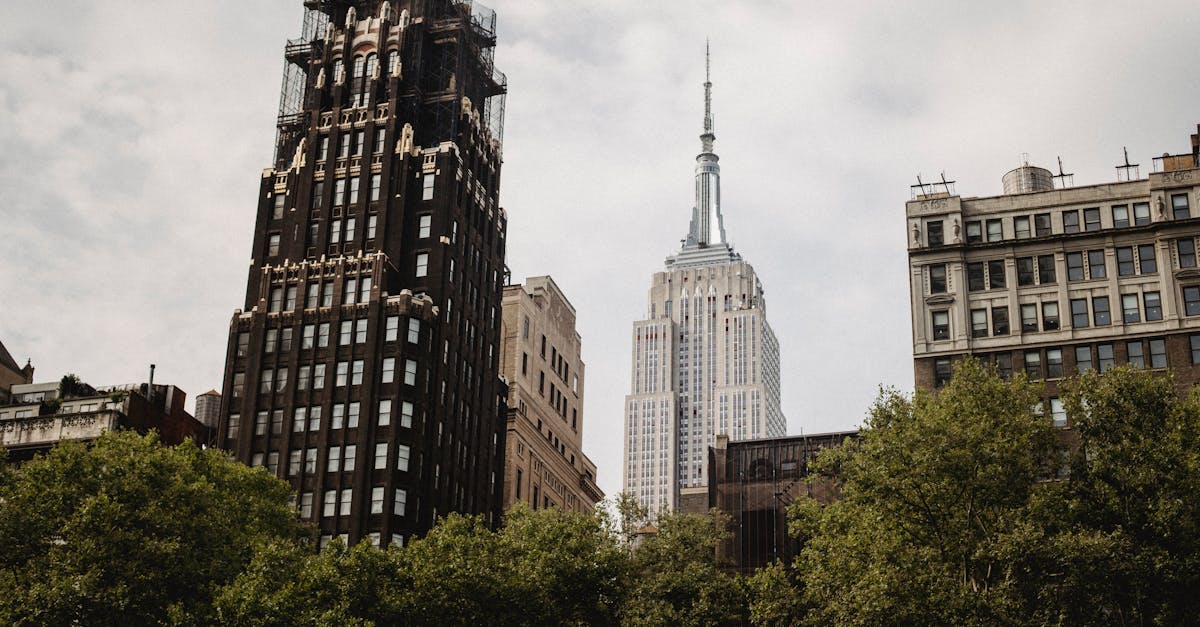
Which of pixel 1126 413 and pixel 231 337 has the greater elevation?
pixel 231 337

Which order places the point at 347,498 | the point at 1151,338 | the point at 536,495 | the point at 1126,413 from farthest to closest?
the point at 536,495 → the point at 347,498 → the point at 1151,338 → the point at 1126,413

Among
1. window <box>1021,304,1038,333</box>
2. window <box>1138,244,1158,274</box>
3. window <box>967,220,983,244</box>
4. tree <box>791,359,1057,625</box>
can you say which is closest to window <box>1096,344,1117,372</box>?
window <box>1021,304,1038,333</box>

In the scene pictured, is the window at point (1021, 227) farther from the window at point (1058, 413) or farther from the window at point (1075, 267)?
the window at point (1058, 413)

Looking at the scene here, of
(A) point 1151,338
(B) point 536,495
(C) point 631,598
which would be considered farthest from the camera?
(B) point 536,495

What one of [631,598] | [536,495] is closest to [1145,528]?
[631,598]

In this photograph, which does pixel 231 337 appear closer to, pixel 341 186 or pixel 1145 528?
pixel 341 186

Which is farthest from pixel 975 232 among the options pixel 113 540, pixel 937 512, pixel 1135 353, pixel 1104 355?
pixel 113 540

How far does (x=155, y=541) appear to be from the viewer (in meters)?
58.9

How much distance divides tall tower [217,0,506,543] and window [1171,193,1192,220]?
55.7 m

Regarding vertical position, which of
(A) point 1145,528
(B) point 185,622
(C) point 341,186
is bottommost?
(B) point 185,622

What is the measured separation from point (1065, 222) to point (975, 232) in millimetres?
5930

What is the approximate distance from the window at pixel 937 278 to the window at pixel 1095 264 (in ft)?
30.8

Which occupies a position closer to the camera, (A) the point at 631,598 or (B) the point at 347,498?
(A) the point at 631,598

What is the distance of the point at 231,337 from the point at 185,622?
187ft
